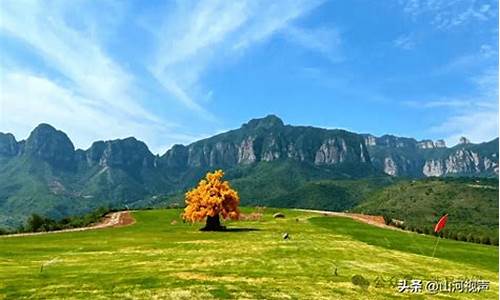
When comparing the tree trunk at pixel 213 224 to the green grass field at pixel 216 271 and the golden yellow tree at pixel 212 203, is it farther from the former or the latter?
the green grass field at pixel 216 271

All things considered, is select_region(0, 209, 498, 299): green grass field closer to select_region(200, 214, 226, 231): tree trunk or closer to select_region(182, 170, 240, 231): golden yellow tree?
select_region(182, 170, 240, 231): golden yellow tree

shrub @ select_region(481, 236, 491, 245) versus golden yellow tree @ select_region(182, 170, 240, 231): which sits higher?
golden yellow tree @ select_region(182, 170, 240, 231)

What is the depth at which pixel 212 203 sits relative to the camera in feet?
226

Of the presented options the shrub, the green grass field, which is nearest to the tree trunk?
the green grass field

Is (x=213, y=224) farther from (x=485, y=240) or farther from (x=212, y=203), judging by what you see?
(x=485, y=240)

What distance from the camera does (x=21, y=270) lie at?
30.2 meters

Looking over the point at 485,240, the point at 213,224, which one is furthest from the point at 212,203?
the point at 485,240

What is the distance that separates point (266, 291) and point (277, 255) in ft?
49.6

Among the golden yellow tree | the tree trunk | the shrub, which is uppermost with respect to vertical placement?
the golden yellow tree

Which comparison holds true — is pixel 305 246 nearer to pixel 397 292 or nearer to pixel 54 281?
pixel 397 292

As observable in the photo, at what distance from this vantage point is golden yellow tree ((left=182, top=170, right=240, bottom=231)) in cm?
6875

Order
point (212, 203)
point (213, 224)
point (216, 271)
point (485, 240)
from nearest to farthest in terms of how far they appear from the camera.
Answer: point (216, 271)
point (212, 203)
point (213, 224)
point (485, 240)

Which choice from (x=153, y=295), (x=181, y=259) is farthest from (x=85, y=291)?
(x=181, y=259)

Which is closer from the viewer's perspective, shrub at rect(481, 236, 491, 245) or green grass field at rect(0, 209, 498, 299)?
green grass field at rect(0, 209, 498, 299)
